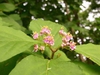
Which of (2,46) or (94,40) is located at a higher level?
(2,46)

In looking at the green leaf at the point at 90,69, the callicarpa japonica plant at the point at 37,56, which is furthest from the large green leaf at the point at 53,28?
the green leaf at the point at 90,69

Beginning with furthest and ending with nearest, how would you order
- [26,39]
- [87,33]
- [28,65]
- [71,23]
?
[87,33] → [71,23] → [26,39] → [28,65]

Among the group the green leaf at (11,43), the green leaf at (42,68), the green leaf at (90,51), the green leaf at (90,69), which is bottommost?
the green leaf at (90,69)

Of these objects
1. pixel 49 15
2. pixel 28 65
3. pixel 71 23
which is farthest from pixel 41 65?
pixel 71 23

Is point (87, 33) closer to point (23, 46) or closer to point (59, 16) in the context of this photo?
point (59, 16)

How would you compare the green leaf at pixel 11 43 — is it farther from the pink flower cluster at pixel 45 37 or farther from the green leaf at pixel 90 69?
the green leaf at pixel 90 69

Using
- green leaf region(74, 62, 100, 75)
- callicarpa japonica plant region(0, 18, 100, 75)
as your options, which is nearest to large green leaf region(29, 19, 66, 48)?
callicarpa japonica plant region(0, 18, 100, 75)
